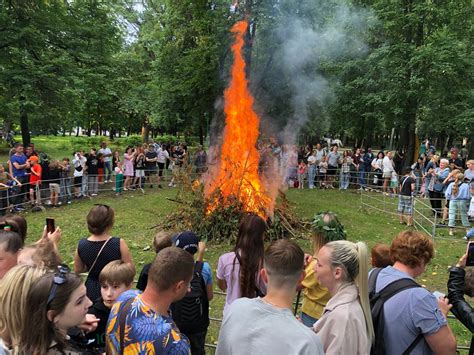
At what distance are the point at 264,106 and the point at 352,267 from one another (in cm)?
2030

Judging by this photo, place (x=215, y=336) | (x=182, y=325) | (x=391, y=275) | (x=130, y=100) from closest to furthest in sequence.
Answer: (x=391, y=275), (x=182, y=325), (x=215, y=336), (x=130, y=100)

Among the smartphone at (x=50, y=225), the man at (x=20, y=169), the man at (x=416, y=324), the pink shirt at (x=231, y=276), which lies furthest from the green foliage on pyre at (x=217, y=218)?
the man at (x=416, y=324)

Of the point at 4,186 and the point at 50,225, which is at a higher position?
the point at 50,225

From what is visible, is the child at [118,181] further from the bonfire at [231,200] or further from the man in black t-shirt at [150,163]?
the bonfire at [231,200]

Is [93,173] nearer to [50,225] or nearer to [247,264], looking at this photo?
[50,225]

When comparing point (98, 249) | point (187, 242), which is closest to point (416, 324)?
point (187, 242)

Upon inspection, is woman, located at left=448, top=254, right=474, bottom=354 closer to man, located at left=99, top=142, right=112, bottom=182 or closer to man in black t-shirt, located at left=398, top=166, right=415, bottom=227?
man in black t-shirt, located at left=398, top=166, right=415, bottom=227

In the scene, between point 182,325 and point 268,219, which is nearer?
point 182,325

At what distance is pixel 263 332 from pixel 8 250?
2375mm

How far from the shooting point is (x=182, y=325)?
138 inches

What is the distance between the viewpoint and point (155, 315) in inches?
91.8

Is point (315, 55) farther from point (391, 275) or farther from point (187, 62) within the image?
point (391, 275)

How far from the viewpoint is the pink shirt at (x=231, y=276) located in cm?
355

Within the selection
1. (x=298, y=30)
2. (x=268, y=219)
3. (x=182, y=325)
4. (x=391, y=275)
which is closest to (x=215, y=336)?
(x=182, y=325)
